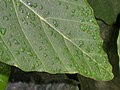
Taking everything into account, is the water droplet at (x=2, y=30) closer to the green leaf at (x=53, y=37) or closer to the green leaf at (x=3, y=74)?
the green leaf at (x=53, y=37)

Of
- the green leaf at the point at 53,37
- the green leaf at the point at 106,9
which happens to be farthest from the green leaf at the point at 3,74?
the green leaf at the point at 106,9

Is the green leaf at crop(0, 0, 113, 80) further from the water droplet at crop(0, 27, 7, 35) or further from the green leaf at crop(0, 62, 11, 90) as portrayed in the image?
the green leaf at crop(0, 62, 11, 90)

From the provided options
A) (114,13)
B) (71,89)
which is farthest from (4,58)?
(71,89)

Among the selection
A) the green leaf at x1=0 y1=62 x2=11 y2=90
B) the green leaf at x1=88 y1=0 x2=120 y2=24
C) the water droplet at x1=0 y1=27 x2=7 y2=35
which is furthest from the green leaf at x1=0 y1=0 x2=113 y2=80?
the green leaf at x1=88 y1=0 x2=120 y2=24

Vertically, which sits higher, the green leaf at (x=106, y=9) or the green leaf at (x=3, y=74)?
the green leaf at (x=3, y=74)

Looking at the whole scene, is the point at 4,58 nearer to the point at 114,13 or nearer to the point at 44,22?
the point at 44,22

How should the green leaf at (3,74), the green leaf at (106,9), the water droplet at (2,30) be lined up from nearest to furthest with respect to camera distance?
the water droplet at (2,30), the green leaf at (3,74), the green leaf at (106,9)
